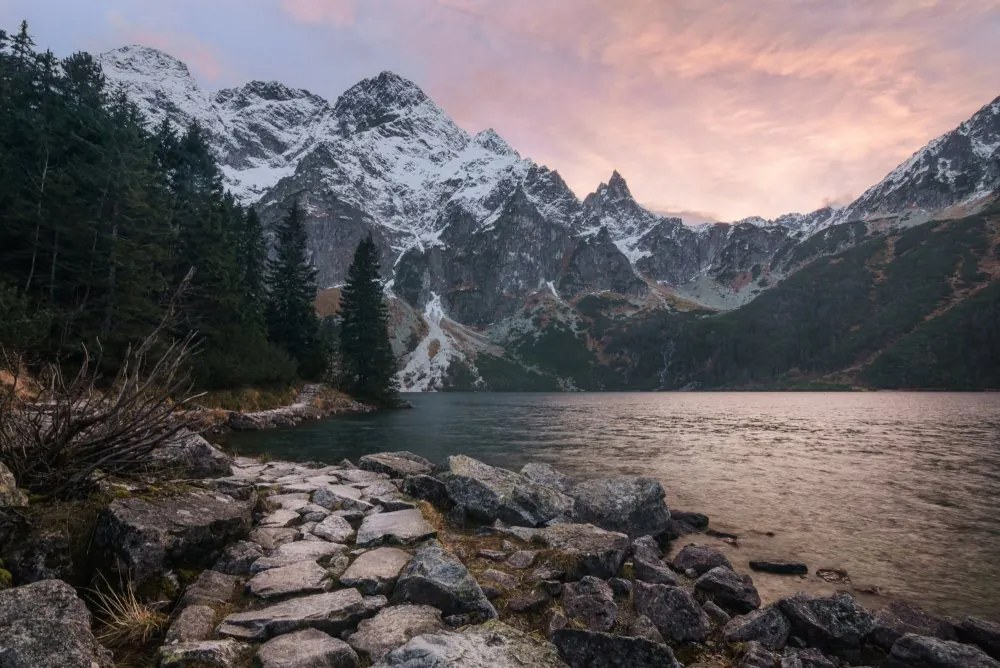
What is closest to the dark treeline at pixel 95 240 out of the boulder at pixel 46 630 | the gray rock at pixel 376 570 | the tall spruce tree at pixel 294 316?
the tall spruce tree at pixel 294 316

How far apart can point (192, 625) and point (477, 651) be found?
11.4ft

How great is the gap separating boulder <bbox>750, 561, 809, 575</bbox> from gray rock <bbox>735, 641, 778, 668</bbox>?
6.10m

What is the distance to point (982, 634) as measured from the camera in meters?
9.20

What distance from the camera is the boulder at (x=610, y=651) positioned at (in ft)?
19.6

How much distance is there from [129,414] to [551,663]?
701 cm

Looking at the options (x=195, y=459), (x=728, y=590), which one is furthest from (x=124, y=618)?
(x=728, y=590)

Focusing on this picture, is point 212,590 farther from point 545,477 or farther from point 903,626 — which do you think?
point 545,477

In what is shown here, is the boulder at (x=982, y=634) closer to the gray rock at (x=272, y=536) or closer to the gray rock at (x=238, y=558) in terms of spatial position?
the gray rock at (x=272, y=536)

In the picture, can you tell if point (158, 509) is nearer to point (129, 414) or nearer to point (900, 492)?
point (129, 414)

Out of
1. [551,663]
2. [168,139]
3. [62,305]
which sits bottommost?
[551,663]

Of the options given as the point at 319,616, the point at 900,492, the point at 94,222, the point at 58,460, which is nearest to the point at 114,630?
the point at 319,616

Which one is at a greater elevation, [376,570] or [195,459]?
[195,459]

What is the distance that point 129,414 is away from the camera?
24.2ft

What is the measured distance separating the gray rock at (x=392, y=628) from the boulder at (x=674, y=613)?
4.32 metres
